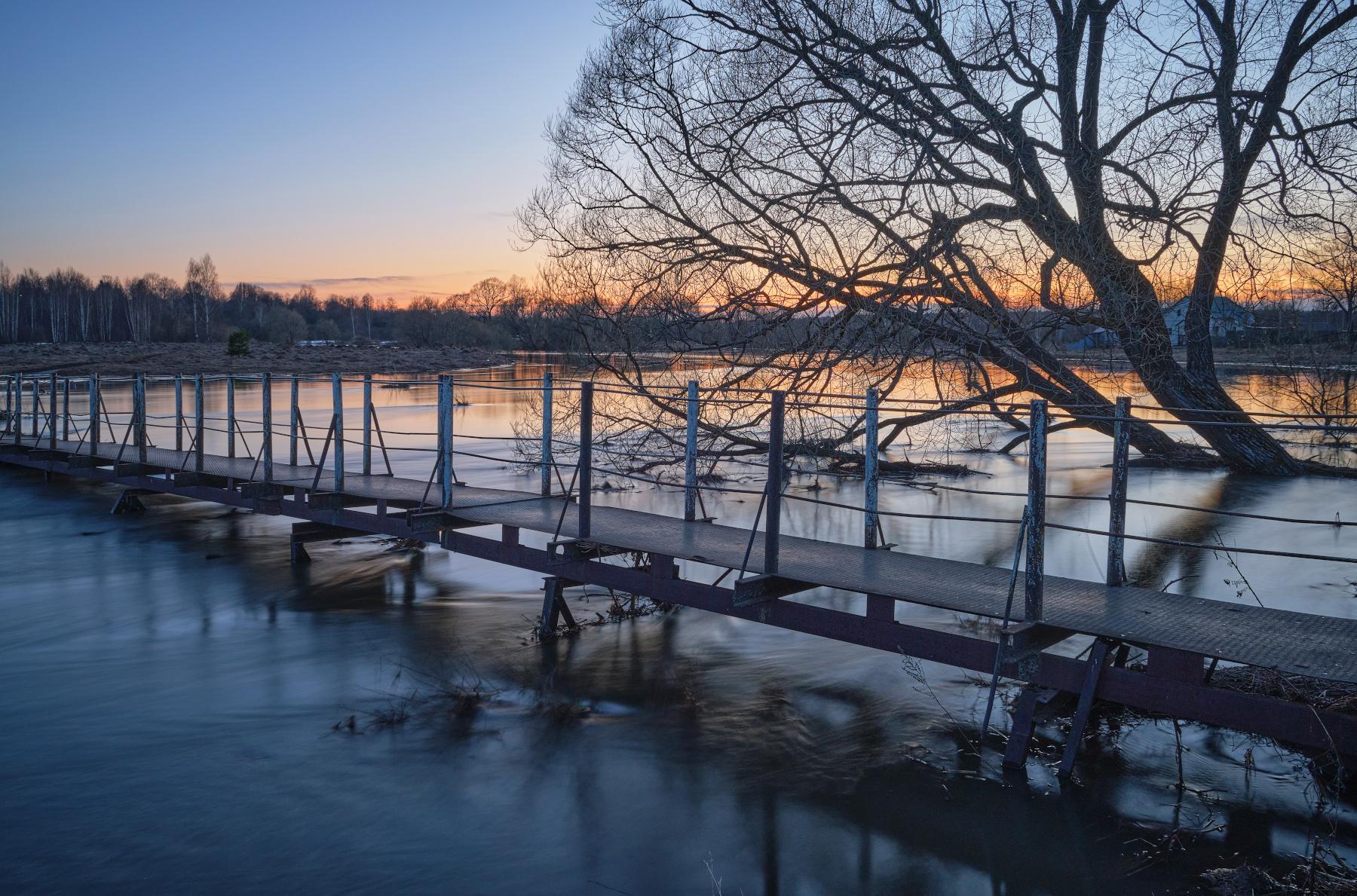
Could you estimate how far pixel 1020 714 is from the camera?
5230 millimetres

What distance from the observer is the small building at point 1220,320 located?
1162 centimetres

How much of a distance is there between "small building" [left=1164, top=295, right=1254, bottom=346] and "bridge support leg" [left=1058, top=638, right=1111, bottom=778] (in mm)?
8426

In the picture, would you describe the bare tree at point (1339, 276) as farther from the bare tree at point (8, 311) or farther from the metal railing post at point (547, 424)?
the bare tree at point (8, 311)

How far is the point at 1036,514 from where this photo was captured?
4.89 metres

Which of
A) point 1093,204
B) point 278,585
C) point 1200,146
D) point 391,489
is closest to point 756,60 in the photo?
point 1093,204

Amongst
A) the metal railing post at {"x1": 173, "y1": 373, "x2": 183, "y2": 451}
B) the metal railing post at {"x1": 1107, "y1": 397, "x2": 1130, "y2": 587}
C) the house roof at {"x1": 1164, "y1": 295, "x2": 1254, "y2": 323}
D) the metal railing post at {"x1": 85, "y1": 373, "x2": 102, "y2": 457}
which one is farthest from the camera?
the metal railing post at {"x1": 85, "y1": 373, "x2": 102, "y2": 457}

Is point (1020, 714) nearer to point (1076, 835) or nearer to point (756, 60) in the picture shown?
point (1076, 835)

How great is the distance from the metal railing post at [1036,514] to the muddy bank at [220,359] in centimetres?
5347

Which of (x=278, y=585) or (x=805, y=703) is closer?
(x=805, y=703)

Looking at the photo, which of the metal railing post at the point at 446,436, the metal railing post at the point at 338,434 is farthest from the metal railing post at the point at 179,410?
the metal railing post at the point at 446,436

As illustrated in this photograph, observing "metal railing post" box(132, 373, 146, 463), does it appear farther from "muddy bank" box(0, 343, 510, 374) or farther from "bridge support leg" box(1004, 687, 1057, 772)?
"muddy bank" box(0, 343, 510, 374)

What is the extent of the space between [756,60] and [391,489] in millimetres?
7461

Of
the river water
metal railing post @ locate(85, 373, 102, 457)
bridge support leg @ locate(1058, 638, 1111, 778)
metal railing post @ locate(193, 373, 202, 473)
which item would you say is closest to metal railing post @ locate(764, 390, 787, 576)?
the river water

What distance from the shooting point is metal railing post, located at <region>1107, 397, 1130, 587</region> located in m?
5.54
